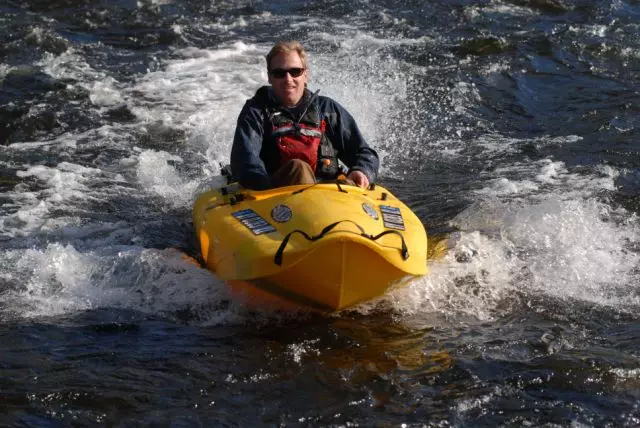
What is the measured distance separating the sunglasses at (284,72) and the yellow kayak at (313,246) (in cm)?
73

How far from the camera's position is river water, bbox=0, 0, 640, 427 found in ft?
15.1

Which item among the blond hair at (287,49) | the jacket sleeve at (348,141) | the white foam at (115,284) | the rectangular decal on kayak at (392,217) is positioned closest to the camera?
the rectangular decal on kayak at (392,217)

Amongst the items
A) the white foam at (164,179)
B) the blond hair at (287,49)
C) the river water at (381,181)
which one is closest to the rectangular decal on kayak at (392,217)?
the river water at (381,181)

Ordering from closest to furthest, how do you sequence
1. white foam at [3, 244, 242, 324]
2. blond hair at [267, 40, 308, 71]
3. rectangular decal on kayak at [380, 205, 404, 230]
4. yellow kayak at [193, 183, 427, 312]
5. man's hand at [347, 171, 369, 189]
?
yellow kayak at [193, 183, 427, 312]
rectangular decal on kayak at [380, 205, 404, 230]
white foam at [3, 244, 242, 324]
blond hair at [267, 40, 308, 71]
man's hand at [347, 171, 369, 189]

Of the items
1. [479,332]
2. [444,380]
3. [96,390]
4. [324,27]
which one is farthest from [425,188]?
[324,27]

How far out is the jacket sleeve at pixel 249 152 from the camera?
5828 mm

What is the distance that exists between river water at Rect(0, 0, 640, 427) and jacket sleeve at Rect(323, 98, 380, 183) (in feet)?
2.68

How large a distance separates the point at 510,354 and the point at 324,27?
8.25 meters

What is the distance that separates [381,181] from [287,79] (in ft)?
7.99

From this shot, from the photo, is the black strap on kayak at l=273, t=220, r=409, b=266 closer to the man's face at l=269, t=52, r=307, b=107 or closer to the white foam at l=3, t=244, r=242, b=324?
the white foam at l=3, t=244, r=242, b=324

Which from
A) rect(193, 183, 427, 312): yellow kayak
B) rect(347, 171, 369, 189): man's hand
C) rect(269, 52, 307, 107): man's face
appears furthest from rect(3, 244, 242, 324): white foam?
rect(269, 52, 307, 107): man's face

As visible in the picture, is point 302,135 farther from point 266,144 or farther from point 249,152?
point 249,152

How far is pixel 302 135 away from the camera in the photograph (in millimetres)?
6039

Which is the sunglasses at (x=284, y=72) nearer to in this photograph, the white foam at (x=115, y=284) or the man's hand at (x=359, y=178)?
the man's hand at (x=359, y=178)
